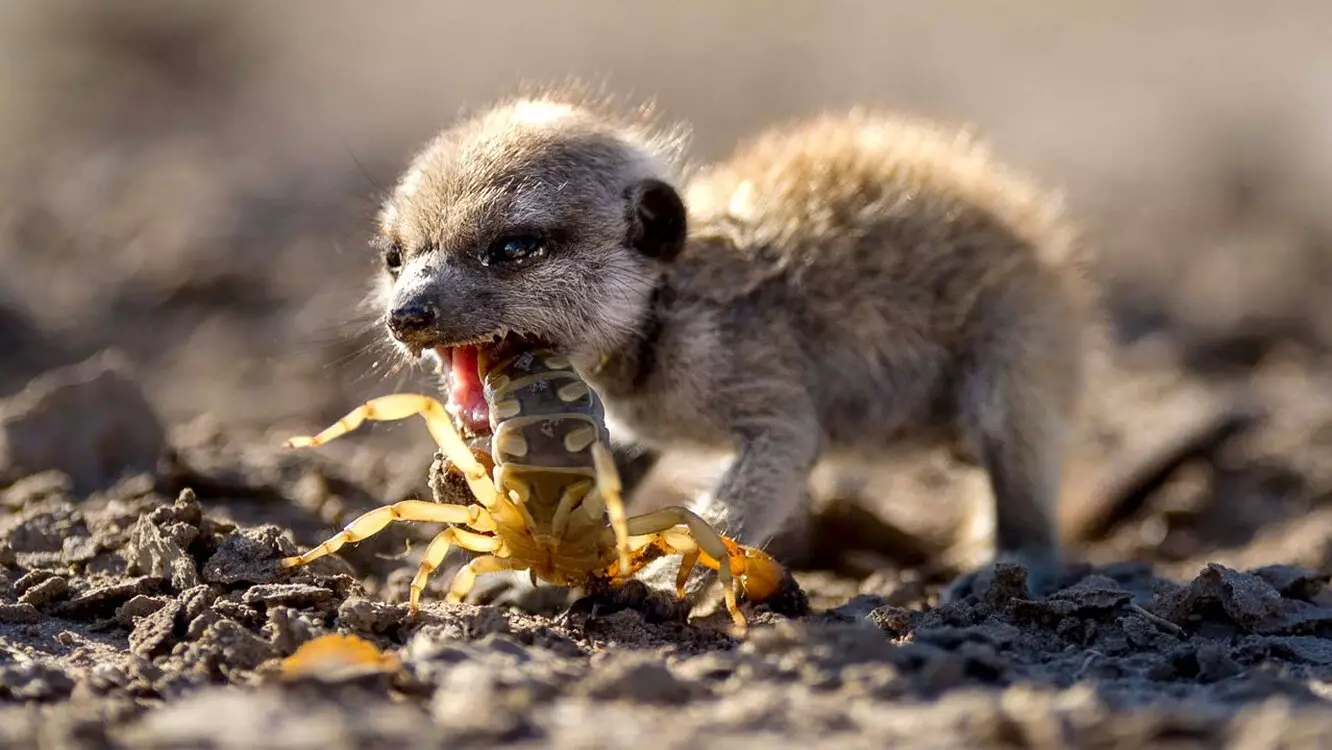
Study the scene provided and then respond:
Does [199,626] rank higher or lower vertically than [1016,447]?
lower

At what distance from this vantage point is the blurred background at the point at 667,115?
8.18 meters

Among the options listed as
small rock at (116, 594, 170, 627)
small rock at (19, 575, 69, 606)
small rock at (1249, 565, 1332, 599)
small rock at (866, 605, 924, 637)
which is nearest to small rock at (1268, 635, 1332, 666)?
small rock at (1249, 565, 1332, 599)

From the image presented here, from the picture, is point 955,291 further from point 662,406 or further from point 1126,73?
point 1126,73

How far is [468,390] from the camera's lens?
5164mm

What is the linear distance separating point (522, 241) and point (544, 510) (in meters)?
1.26

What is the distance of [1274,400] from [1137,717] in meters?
6.24

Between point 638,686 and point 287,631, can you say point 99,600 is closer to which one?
point 287,631

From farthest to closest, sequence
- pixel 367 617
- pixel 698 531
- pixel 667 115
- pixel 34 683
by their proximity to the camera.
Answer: pixel 667 115
pixel 698 531
pixel 367 617
pixel 34 683

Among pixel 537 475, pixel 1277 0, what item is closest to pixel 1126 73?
pixel 1277 0

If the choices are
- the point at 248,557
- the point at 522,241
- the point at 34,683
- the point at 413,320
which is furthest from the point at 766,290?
the point at 34,683

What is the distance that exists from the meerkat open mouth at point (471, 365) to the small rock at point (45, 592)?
1.32m

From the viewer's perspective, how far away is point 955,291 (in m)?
6.39

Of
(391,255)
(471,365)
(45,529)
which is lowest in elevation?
(45,529)

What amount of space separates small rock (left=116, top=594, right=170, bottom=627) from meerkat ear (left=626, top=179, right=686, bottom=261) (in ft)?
7.01
